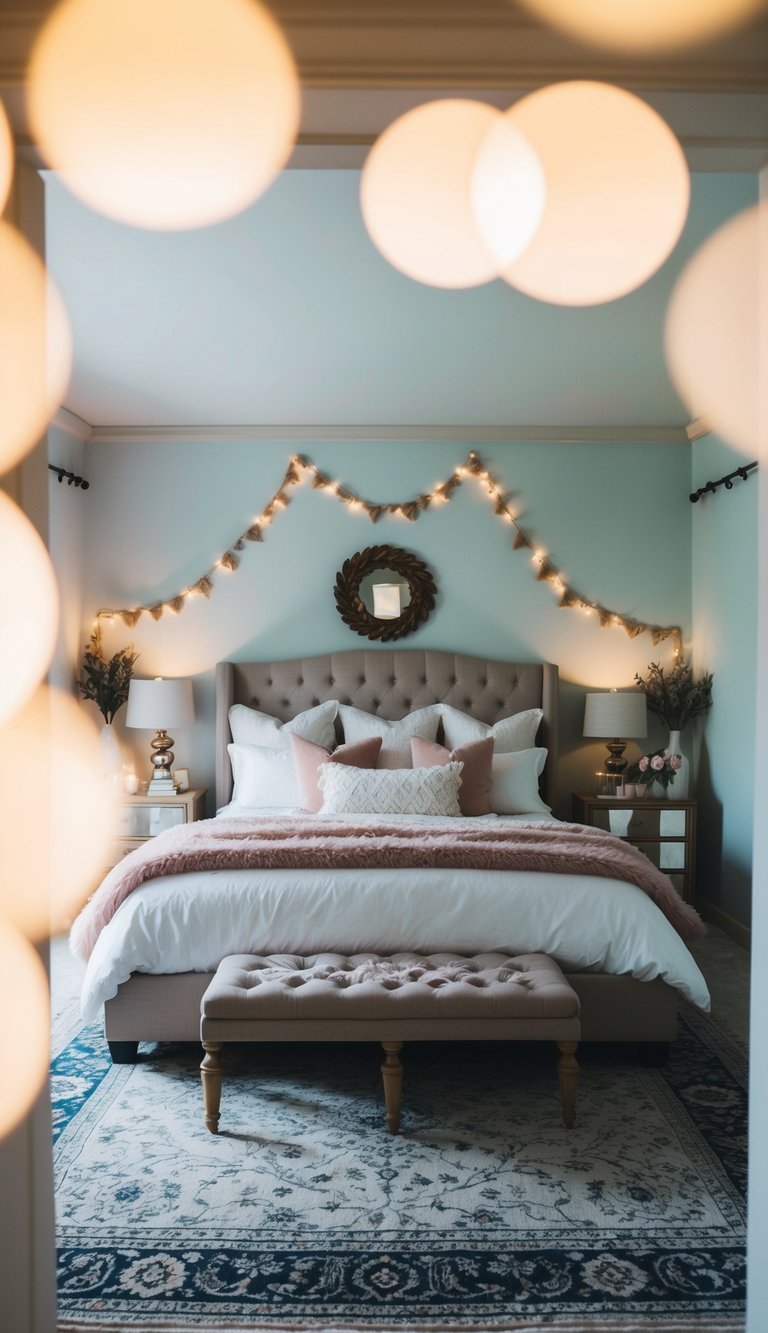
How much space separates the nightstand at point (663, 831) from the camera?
5137mm

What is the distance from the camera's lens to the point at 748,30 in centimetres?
141

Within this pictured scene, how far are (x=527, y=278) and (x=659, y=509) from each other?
2.46 m

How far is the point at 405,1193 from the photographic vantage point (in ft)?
8.24

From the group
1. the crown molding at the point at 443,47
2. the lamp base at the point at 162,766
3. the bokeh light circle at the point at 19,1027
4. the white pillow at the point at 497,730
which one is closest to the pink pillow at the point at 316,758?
the white pillow at the point at 497,730

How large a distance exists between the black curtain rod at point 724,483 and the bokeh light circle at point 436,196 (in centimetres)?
193

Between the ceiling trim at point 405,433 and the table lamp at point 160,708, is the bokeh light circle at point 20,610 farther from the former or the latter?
the ceiling trim at point 405,433

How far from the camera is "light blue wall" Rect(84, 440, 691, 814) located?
5.65m

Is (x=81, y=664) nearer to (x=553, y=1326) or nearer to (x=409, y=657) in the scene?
(x=409, y=657)

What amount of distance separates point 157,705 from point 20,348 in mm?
3807

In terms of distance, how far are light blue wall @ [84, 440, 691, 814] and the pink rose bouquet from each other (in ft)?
0.95

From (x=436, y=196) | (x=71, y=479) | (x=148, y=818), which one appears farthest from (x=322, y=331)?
(x=148, y=818)

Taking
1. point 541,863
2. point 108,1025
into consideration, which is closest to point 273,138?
point 541,863

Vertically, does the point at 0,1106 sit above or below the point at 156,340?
below

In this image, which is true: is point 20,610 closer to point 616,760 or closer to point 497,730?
point 497,730
